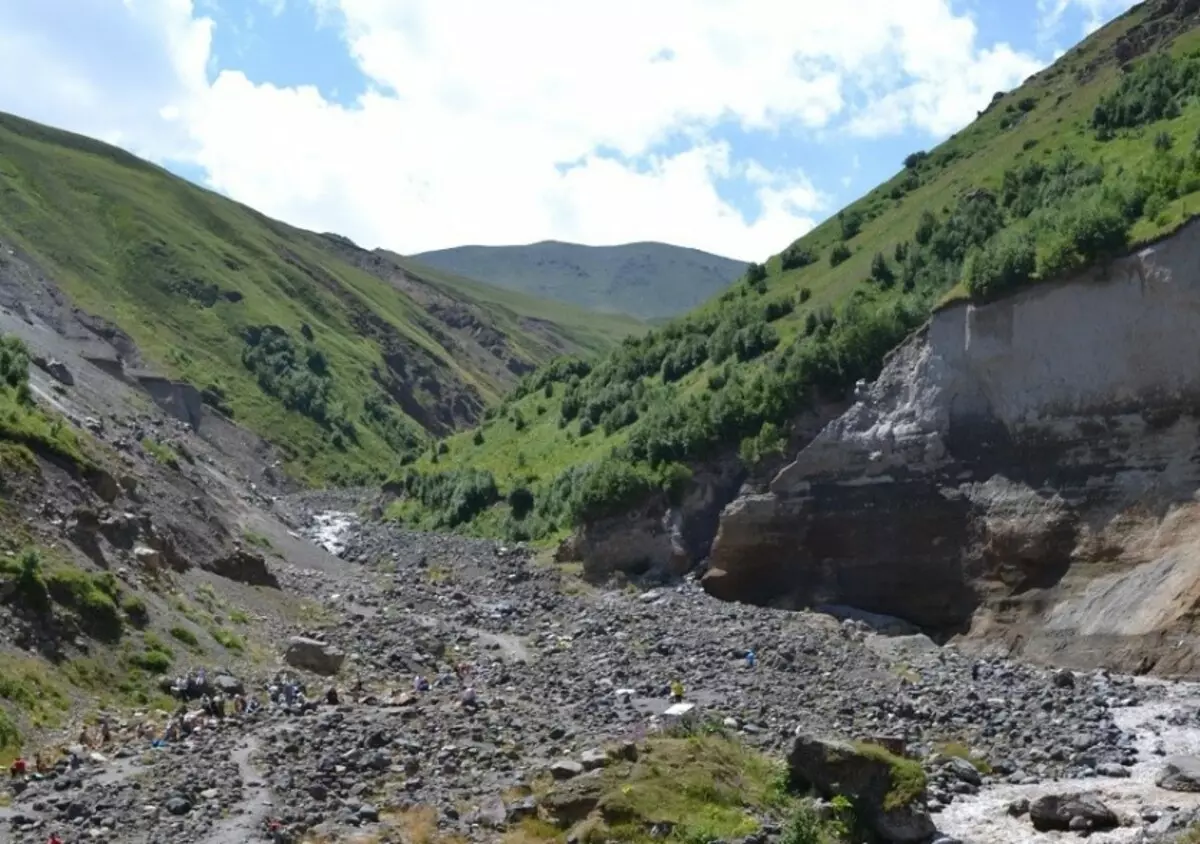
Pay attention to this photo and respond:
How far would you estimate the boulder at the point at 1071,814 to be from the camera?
26.7 m

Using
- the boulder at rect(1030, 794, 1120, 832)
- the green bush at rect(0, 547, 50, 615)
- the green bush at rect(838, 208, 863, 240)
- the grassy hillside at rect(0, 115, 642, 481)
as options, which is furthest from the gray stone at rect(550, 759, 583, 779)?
the grassy hillside at rect(0, 115, 642, 481)

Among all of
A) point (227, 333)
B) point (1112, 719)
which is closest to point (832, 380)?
point (1112, 719)

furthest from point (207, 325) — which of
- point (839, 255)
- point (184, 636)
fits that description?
point (184, 636)

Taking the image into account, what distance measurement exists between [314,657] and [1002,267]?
31.5m

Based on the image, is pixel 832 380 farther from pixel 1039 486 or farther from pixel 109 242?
pixel 109 242

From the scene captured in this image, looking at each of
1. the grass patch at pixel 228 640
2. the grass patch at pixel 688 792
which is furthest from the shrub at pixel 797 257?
the grass patch at pixel 688 792

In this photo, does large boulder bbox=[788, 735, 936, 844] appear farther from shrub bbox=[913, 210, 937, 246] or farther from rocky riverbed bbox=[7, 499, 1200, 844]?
shrub bbox=[913, 210, 937, 246]

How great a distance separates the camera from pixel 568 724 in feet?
120

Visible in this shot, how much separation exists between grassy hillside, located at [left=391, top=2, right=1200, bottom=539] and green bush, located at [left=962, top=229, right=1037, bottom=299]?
3.2 inches

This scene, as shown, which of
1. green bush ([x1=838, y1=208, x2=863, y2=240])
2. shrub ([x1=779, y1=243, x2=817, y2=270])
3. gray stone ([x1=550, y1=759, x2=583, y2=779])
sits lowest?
gray stone ([x1=550, y1=759, x2=583, y2=779])

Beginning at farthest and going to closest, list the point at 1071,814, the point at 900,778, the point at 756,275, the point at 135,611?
1. the point at 756,275
2. the point at 135,611
3. the point at 900,778
4. the point at 1071,814

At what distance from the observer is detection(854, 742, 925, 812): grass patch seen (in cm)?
2686

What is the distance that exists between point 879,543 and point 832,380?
36.1ft

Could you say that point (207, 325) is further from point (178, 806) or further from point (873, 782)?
point (873, 782)
